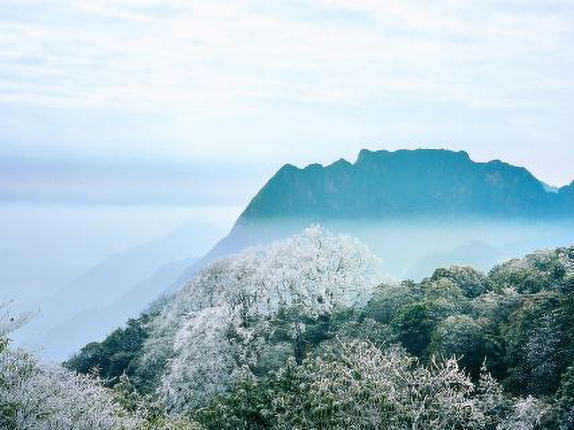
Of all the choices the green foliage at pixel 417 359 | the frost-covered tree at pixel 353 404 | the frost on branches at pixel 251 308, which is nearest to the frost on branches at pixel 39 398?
the green foliage at pixel 417 359

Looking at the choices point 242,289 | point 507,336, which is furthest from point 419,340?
point 242,289

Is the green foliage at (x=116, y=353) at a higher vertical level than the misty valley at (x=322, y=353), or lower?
lower

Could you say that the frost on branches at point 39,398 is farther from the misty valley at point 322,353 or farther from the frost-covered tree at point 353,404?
the frost-covered tree at point 353,404

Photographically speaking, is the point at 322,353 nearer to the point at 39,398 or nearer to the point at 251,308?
the point at 251,308

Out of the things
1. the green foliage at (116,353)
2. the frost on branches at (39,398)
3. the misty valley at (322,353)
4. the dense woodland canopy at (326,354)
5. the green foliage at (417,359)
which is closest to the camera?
the frost on branches at (39,398)

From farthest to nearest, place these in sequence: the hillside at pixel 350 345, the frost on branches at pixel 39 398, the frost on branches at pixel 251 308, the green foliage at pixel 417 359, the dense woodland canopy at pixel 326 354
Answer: the frost on branches at pixel 251 308 → the hillside at pixel 350 345 → the green foliage at pixel 417 359 → the dense woodland canopy at pixel 326 354 → the frost on branches at pixel 39 398

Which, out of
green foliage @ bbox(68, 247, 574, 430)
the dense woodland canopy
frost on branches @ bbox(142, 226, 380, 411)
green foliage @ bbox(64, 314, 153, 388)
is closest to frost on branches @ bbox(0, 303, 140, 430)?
the dense woodland canopy

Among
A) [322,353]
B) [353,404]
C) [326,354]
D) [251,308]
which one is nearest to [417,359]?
[326,354]
